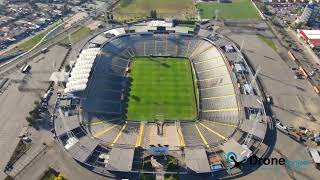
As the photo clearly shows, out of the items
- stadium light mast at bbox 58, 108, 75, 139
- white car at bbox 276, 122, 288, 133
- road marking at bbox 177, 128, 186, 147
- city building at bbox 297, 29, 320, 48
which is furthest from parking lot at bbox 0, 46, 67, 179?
city building at bbox 297, 29, 320, 48

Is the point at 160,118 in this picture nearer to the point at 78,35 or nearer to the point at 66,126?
the point at 66,126

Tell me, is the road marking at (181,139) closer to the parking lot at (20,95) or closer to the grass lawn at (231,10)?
the parking lot at (20,95)

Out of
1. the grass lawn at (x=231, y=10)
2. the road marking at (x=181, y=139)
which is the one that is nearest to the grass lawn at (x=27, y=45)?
the grass lawn at (x=231, y=10)

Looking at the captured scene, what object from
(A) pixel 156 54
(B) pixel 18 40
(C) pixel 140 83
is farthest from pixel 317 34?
(B) pixel 18 40

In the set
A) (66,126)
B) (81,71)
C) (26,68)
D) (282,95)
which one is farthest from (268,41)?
(26,68)

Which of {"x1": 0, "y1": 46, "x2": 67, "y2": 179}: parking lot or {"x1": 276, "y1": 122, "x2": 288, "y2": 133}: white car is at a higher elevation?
{"x1": 0, "y1": 46, "x2": 67, "y2": 179}: parking lot

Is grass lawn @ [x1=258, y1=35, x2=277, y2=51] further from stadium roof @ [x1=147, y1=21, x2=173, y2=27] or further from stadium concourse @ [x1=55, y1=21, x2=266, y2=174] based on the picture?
stadium roof @ [x1=147, y1=21, x2=173, y2=27]

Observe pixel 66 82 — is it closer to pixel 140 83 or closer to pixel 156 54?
pixel 140 83
